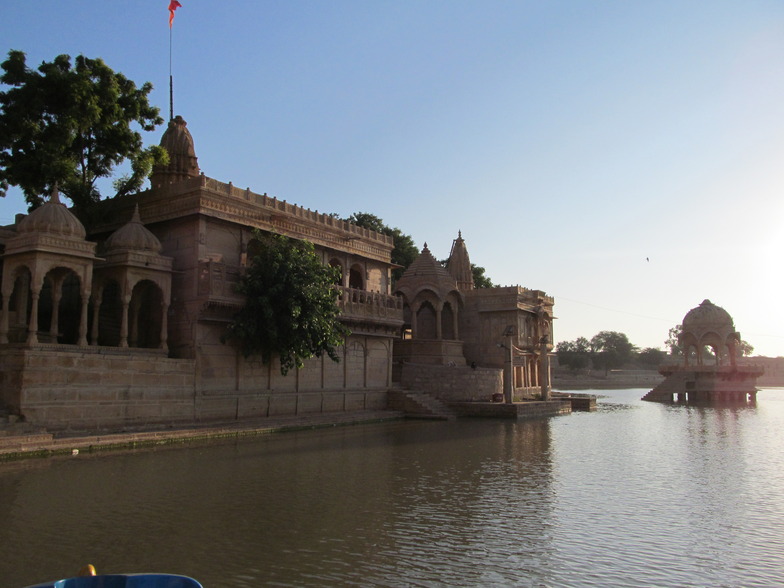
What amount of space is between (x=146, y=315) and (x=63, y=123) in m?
6.70

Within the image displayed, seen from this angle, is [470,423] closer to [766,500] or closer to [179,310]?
[179,310]

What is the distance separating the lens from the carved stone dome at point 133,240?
2039 centimetres

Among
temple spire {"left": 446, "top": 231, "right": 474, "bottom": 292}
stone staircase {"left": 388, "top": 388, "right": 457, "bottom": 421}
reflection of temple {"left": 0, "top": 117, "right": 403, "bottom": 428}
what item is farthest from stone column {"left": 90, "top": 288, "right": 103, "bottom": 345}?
temple spire {"left": 446, "top": 231, "right": 474, "bottom": 292}

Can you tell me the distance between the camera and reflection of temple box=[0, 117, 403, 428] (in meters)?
17.3

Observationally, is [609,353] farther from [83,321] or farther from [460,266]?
Result: [83,321]

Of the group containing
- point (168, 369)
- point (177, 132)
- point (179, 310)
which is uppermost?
point (177, 132)

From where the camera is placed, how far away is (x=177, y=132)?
27.8 m

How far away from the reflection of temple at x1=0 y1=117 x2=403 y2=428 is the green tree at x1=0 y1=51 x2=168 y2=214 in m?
1.72

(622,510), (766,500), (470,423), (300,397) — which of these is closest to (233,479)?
(622,510)

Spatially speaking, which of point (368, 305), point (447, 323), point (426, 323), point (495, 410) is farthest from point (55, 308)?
point (447, 323)

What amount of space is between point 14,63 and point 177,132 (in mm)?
7095

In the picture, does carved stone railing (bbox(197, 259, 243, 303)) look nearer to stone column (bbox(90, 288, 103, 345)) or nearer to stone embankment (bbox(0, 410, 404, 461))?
stone column (bbox(90, 288, 103, 345))

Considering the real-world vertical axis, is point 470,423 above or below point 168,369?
below

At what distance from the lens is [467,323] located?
1588 inches
